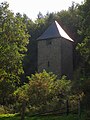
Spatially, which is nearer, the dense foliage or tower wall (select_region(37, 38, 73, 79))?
the dense foliage

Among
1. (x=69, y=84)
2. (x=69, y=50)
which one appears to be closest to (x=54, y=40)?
(x=69, y=50)

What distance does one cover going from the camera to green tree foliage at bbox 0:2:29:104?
3097cm

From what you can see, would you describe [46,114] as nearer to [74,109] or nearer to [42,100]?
[74,109]

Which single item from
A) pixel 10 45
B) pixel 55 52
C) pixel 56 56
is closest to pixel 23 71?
pixel 10 45

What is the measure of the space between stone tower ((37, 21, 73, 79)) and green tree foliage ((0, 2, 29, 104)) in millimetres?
16627

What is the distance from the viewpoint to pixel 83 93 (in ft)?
91.4

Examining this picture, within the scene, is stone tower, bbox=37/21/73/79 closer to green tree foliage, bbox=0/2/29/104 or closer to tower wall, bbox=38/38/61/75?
tower wall, bbox=38/38/61/75

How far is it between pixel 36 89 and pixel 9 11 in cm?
817

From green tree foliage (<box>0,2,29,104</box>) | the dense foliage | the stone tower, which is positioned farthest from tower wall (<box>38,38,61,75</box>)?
green tree foliage (<box>0,2,29,104</box>)

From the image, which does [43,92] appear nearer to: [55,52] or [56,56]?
[56,56]

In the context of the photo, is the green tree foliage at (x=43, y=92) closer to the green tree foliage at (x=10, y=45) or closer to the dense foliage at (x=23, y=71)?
the dense foliage at (x=23, y=71)

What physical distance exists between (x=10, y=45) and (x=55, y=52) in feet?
62.8

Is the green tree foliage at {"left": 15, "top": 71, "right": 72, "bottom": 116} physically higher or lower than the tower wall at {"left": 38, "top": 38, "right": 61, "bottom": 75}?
lower

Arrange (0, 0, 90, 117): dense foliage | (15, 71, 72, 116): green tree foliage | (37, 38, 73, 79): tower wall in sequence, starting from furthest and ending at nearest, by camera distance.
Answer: (37, 38, 73, 79): tower wall < (15, 71, 72, 116): green tree foliage < (0, 0, 90, 117): dense foliage
